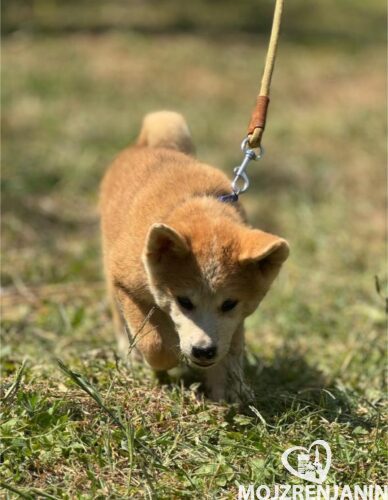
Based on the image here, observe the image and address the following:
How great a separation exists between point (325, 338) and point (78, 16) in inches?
504

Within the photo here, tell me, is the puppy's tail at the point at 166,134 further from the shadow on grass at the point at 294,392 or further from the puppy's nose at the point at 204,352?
the puppy's nose at the point at 204,352

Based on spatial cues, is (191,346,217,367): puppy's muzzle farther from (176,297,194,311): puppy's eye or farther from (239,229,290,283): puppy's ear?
(239,229,290,283): puppy's ear

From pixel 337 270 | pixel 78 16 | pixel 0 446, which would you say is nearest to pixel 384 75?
pixel 78 16

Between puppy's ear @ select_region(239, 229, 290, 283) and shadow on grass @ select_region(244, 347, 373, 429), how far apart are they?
68 centimetres

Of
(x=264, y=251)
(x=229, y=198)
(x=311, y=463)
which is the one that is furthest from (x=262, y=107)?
(x=311, y=463)

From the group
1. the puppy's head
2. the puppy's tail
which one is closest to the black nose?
the puppy's head

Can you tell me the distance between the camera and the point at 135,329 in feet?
14.4

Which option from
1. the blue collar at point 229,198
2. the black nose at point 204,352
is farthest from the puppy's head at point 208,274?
the blue collar at point 229,198

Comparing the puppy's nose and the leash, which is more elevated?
the leash

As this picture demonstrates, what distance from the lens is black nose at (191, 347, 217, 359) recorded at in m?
3.80

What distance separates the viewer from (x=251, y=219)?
830 centimetres

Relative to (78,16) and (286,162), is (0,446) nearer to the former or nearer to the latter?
(286,162)

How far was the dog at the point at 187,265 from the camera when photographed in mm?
3920

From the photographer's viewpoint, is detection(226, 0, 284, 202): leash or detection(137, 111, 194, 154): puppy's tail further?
detection(137, 111, 194, 154): puppy's tail
